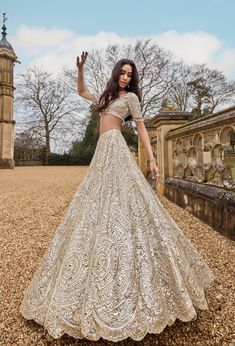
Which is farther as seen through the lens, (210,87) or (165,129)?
(210,87)

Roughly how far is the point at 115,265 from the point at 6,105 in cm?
2220

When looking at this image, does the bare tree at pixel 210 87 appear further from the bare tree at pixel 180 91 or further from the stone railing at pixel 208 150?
the stone railing at pixel 208 150

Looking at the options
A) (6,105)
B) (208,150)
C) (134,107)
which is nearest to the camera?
(134,107)

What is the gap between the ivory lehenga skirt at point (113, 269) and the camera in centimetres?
121

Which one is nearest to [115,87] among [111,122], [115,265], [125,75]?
[125,75]

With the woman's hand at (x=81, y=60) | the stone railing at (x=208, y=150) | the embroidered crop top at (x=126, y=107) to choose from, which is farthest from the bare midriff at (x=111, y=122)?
the stone railing at (x=208, y=150)

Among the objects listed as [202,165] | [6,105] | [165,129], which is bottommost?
[202,165]

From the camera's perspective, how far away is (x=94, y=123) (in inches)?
1019

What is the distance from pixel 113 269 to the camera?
1271 mm

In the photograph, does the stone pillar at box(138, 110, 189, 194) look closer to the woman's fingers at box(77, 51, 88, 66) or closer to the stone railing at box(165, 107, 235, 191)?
the stone railing at box(165, 107, 235, 191)

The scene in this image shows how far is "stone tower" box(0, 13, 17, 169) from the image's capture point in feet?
67.3

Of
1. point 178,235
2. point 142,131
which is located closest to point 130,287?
point 178,235

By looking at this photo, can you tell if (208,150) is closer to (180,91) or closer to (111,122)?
(111,122)

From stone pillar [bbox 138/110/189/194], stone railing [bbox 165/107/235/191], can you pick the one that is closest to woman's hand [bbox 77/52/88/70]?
stone railing [bbox 165/107/235/191]
